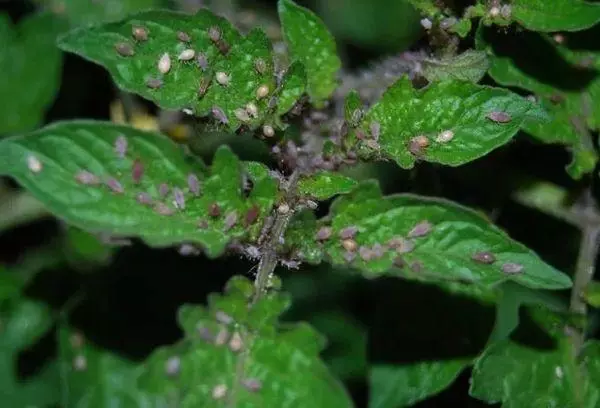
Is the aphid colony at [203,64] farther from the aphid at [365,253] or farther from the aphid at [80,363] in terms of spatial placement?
the aphid at [80,363]

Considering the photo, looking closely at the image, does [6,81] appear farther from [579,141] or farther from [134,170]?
[579,141]

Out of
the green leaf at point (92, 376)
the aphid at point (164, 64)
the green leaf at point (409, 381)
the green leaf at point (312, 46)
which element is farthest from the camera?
the green leaf at point (92, 376)

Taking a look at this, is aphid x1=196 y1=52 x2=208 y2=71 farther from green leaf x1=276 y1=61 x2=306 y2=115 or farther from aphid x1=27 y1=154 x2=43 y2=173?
aphid x1=27 y1=154 x2=43 y2=173

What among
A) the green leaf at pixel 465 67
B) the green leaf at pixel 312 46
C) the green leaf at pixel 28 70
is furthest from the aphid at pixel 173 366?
the green leaf at pixel 28 70

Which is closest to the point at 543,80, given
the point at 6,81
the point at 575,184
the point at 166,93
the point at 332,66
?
the point at 575,184

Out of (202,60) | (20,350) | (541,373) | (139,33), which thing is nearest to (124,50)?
(139,33)

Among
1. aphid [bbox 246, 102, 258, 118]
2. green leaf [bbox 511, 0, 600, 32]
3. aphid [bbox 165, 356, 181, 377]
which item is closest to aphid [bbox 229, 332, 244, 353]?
aphid [bbox 165, 356, 181, 377]
